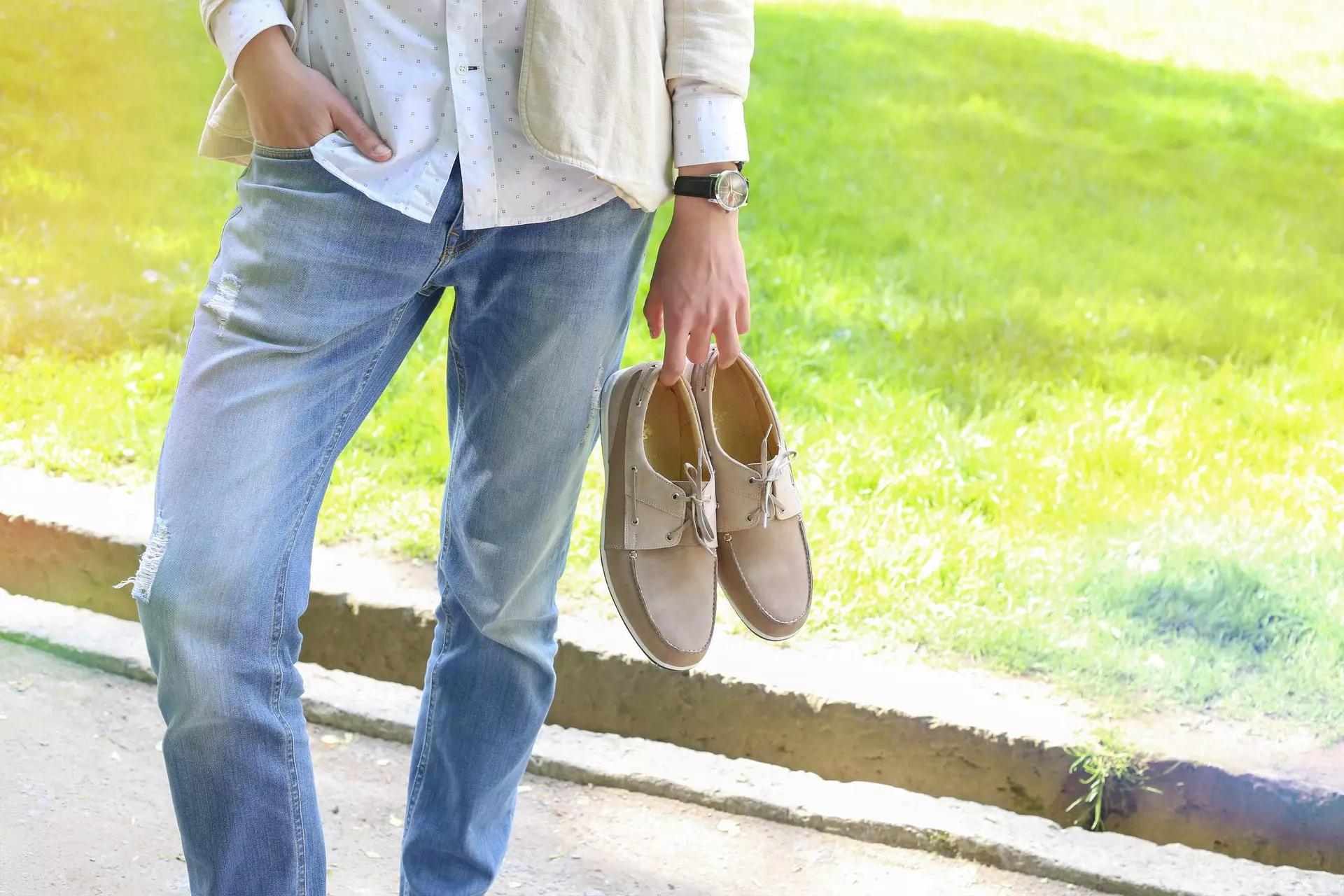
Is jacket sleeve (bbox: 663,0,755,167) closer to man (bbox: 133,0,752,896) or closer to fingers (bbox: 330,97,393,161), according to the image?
man (bbox: 133,0,752,896)

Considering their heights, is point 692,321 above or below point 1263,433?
above

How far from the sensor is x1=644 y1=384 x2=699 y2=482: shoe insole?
5.95 ft

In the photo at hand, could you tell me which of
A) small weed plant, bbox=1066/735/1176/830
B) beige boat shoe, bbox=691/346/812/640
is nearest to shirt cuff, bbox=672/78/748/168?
beige boat shoe, bbox=691/346/812/640

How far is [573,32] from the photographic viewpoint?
4.68 ft

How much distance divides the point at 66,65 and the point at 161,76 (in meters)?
0.52

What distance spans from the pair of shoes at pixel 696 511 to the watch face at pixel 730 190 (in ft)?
0.85

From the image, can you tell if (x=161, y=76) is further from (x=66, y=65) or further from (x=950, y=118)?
(x=950, y=118)

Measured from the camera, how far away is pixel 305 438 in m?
1.42

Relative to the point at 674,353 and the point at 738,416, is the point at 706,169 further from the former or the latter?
the point at 738,416

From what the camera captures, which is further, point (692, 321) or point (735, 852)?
point (735, 852)

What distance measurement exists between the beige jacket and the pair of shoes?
1.06 feet

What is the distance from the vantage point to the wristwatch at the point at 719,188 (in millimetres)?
1556

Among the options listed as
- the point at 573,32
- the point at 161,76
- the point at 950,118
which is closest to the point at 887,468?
the point at 573,32

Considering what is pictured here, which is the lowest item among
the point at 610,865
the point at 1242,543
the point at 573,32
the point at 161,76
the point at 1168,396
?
the point at 610,865
